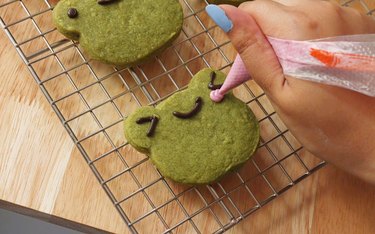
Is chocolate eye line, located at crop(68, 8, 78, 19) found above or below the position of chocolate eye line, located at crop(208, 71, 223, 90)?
above

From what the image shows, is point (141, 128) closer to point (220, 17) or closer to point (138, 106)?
point (138, 106)

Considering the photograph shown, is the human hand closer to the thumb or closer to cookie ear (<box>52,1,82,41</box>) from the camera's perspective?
the thumb

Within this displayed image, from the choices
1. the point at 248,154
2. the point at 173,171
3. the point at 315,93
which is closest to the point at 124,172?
the point at 173,171

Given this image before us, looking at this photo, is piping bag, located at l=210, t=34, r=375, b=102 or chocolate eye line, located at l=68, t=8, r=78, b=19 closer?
piping bag, located at l=210, t=34, r=375, b=102

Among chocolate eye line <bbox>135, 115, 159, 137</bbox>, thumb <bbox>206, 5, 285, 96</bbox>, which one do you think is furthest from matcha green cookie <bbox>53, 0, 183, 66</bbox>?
thumb <bbox>206, 5, 285, 96</bbox>

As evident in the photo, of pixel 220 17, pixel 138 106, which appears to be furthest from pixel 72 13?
pixel 220 17

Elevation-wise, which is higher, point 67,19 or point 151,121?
point 67,19

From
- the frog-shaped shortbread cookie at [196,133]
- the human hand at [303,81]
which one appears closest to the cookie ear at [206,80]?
the frog-shaped shortbread cookie at [196,133]
